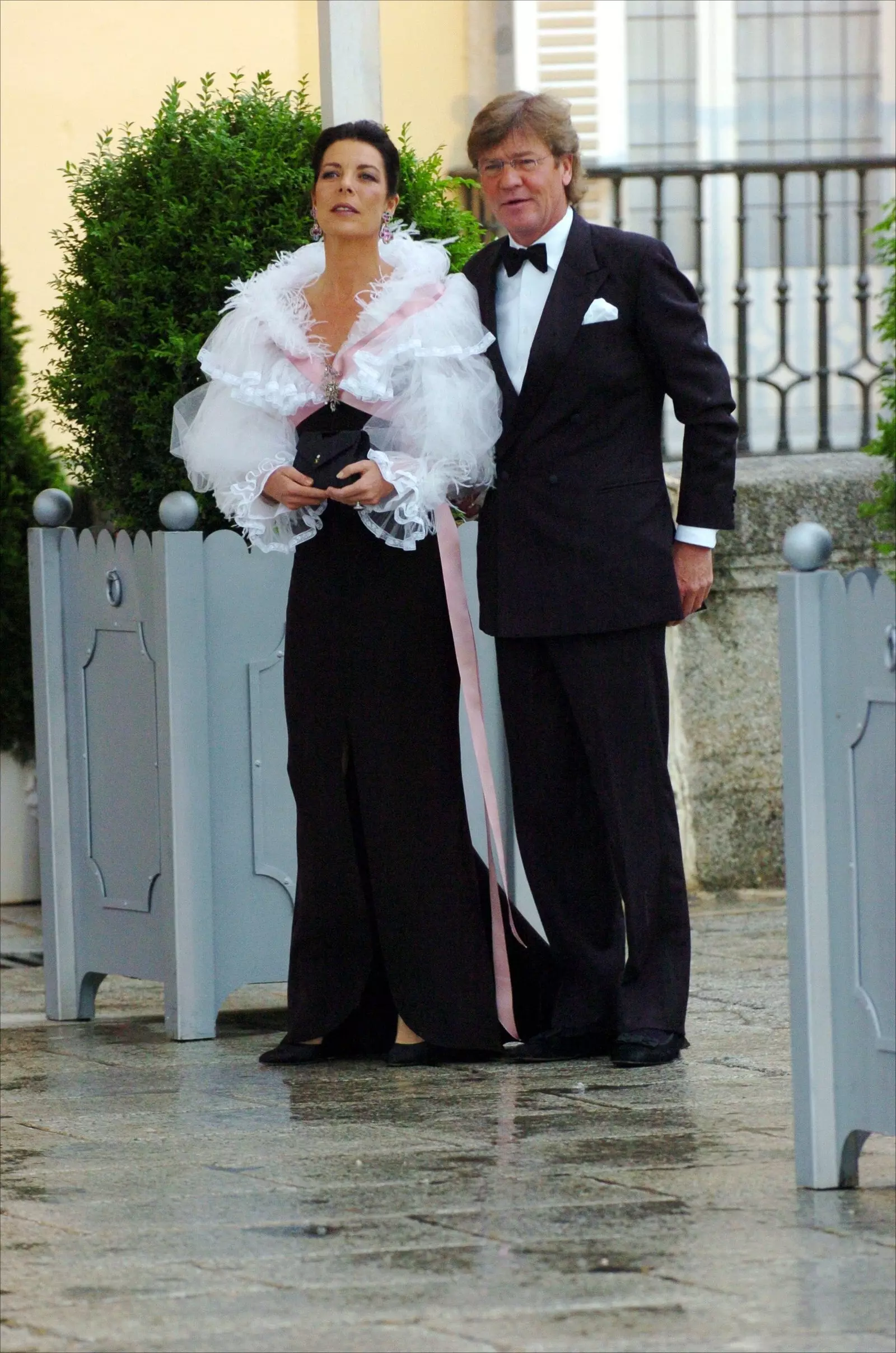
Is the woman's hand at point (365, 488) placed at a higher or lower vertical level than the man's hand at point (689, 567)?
higher

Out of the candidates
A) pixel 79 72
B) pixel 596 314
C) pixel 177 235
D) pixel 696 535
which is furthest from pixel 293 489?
pixel 79 72

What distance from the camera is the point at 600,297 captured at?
4320 millimetres

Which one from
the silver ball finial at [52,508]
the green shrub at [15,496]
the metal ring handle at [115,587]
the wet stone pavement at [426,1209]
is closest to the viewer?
the wet stone pavement at [426,1209]

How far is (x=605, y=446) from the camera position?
4332mm

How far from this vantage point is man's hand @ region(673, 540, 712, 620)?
14.3ft

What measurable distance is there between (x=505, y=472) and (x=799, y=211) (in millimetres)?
4837

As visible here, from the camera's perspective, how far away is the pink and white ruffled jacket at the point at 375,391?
4238mm

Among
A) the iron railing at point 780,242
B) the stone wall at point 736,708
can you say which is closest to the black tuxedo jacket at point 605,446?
the stone wall at point 736,708

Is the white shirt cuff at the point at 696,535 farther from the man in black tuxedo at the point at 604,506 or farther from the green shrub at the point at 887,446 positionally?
the green shrub at the point at 887,446

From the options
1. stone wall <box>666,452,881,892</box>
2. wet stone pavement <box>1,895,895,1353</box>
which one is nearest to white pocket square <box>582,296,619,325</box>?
wet stone pavement <box>1,895,895,1353</box>

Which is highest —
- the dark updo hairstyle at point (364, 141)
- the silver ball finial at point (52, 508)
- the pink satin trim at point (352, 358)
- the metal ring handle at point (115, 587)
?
the dark updo hairstyle at point (364, 141)

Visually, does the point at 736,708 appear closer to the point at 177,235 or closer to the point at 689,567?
the point at 177,235

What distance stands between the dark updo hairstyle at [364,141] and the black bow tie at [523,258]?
0.79 ft

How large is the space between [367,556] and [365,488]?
0.17 metres
